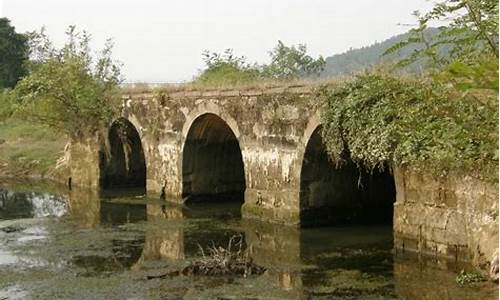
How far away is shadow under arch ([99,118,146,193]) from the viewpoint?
21297 millimetres

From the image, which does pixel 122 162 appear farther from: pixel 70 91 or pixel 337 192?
pixel 337 192

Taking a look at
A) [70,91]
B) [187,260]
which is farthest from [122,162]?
[187,260]

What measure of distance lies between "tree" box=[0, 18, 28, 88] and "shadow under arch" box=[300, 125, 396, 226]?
109 feet

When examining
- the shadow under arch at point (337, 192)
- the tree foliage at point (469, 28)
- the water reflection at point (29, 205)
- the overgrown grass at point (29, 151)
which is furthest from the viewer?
the overgrown grass at point (29, 151)

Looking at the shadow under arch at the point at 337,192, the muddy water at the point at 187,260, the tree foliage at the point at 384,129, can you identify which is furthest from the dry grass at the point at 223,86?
the muddy water at the point at 187,260

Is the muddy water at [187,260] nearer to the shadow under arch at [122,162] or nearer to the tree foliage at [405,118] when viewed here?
the tree foliage at [405,118]

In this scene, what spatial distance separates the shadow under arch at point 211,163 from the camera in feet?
58.1

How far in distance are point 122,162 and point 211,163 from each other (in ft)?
16.0

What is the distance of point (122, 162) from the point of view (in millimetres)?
22047

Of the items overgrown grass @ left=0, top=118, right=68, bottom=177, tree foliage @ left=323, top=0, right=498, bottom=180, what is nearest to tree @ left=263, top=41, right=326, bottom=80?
overgrown grass @ left=0, top=118, right=68, bottom=177

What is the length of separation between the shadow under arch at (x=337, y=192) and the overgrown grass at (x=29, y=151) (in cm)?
1187

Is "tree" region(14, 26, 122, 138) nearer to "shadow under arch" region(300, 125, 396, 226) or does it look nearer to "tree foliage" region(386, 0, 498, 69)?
"shadow under arch" region(300, 125, 396, 226)

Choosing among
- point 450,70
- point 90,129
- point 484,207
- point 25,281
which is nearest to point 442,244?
point 484,207

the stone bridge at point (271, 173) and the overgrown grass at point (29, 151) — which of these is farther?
the overgrown grass at point (29, 151)
